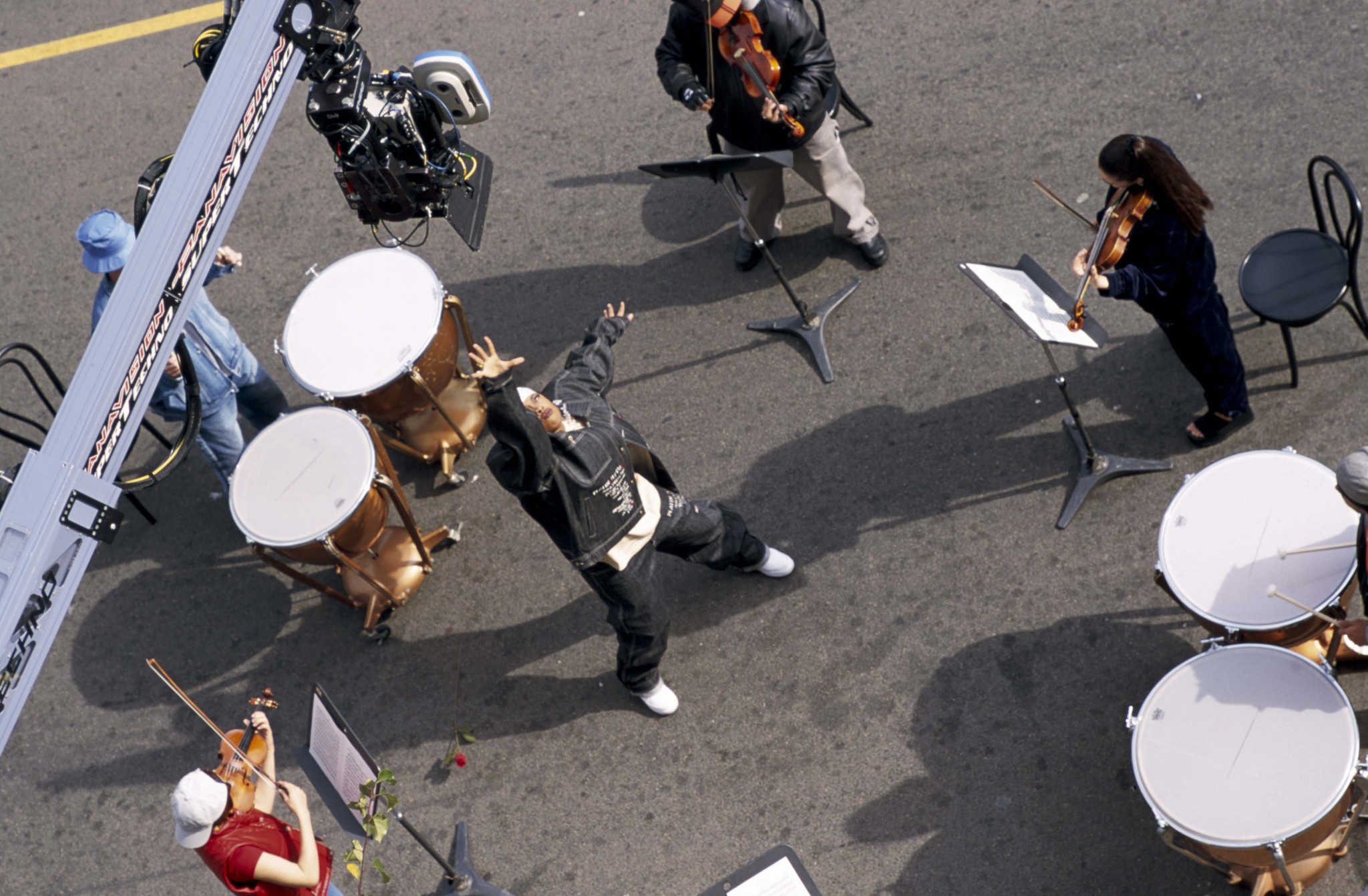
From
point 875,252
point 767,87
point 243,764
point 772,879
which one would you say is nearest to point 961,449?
point 875,252

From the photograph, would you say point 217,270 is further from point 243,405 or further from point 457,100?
point 457,100

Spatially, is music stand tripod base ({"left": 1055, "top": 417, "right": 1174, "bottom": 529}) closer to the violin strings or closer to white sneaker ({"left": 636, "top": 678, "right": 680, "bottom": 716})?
white sneaker ({"left": 636, "top": 678, "right": 680, "bottom": 716})

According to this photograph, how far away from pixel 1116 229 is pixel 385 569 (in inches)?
139

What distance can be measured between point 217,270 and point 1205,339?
14.6ft

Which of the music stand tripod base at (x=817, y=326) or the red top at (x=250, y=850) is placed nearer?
the red top at (x=250, y=850)

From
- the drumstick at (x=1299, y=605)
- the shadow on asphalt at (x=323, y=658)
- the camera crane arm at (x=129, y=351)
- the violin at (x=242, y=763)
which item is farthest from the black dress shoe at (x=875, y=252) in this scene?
the violin at (x=242, y=763)

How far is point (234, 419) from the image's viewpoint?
18.5ft

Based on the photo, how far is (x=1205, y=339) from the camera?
4.71 meters

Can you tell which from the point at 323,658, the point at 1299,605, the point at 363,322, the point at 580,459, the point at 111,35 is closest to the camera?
the point at 1299,605

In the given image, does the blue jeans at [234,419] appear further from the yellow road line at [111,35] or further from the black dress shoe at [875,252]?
the yellow road line at [111,35]

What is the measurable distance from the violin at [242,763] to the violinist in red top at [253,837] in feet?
0.06

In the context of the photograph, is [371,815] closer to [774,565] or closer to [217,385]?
[774,565]

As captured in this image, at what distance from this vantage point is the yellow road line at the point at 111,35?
7.88 m

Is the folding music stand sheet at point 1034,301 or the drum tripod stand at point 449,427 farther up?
the folding music stand sheet at point 1034,301
